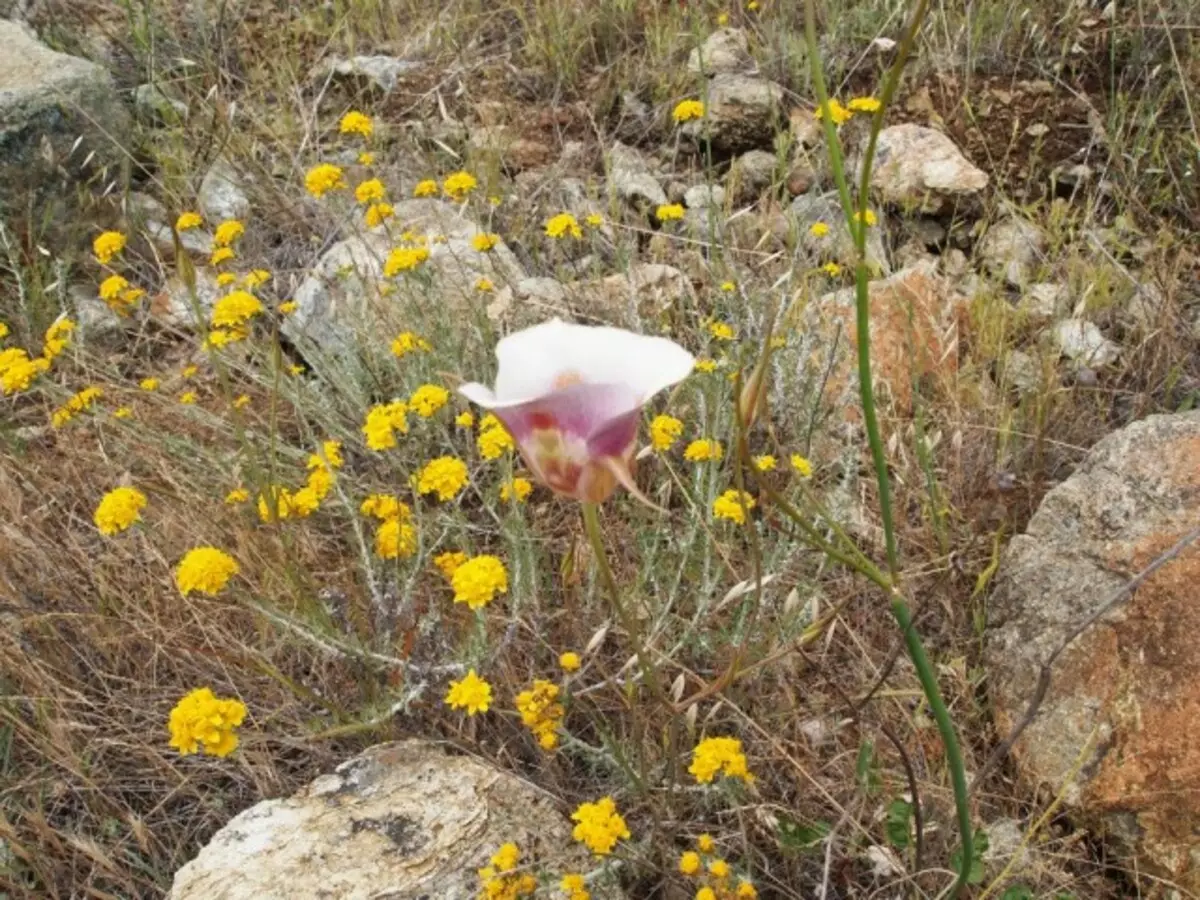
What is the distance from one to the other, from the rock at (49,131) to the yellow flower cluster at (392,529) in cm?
229

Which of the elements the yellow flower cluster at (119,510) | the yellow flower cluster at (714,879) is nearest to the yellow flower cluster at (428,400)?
the yellow flower cluster at (119,510)

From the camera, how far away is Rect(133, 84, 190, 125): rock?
4.34m

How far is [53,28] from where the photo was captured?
16.0 feet

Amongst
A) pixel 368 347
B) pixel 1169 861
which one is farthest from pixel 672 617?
pixel 368 347

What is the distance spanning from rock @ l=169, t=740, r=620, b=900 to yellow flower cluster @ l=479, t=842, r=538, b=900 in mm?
40

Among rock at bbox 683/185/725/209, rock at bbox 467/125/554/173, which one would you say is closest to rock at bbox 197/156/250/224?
rock at bbox 467/125/554/173

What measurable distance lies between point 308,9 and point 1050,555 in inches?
181

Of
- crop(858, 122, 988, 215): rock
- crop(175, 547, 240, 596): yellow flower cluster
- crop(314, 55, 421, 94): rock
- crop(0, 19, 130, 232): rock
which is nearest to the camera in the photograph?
crop(175, 547, 240, 596): yellow flower cluster

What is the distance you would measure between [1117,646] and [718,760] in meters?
0.84

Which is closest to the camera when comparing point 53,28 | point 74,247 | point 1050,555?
point 1050,555

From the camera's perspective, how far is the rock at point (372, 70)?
15.2 feet

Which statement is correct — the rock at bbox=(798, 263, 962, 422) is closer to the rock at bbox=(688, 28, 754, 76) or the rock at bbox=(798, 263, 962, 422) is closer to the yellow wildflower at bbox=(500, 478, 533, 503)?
the yellow wildflower at bbox=(500, 478, 533, 503)

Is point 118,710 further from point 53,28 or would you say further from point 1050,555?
point 53,28

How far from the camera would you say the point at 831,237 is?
331 cm
